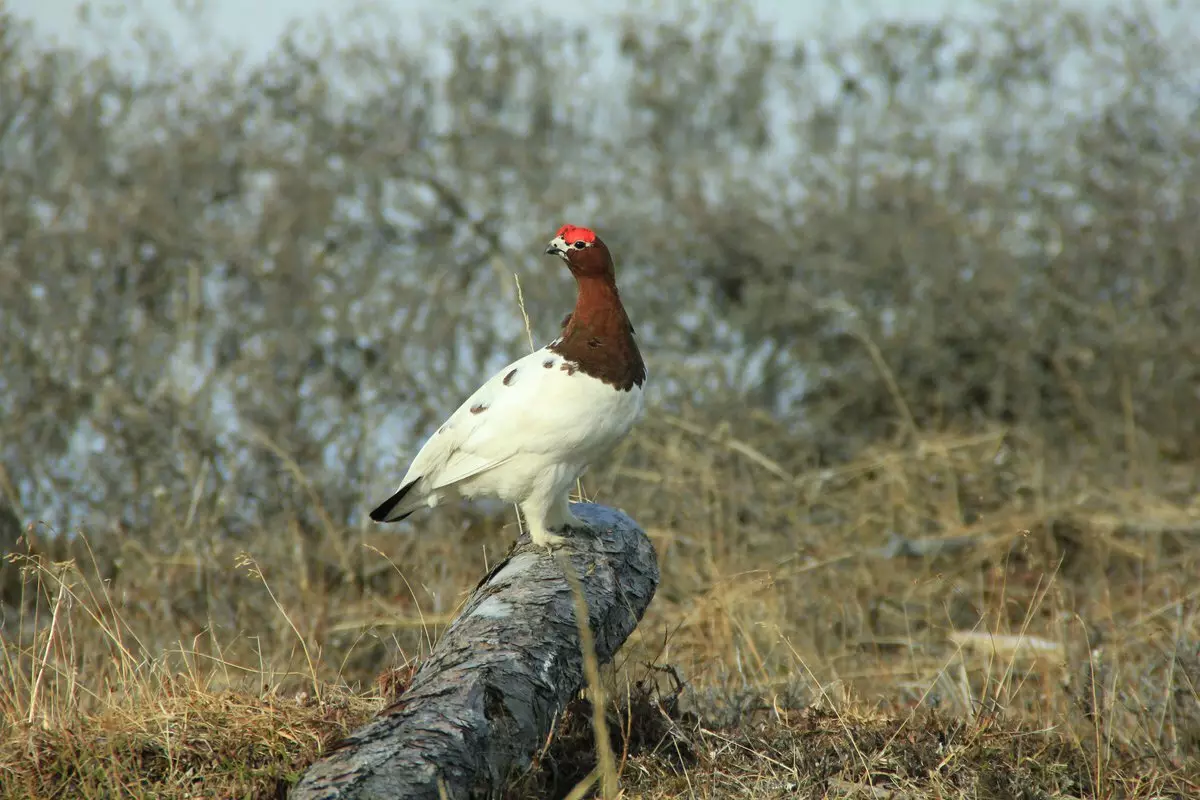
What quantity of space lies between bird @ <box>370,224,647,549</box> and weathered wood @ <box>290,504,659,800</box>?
16cm

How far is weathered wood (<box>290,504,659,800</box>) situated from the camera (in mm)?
2512

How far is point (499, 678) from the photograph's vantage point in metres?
2.88

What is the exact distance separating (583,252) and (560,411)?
1.54 feet

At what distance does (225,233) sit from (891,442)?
4920mm

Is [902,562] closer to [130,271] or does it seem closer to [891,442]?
[891,442]

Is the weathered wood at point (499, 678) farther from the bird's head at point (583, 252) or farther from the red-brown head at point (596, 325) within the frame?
the bird's head at point (583, 252)

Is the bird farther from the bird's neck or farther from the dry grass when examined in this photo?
the dry grass

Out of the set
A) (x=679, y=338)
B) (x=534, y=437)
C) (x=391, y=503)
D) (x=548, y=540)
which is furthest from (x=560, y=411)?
(x=679, y=338)

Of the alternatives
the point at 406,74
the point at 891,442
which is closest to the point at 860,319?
the point at 891,442

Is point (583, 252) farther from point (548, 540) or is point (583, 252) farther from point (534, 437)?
point (548, 540)

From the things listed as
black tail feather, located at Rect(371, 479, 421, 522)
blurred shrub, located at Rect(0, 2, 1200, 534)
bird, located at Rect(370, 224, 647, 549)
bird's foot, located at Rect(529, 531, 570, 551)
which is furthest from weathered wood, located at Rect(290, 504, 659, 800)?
blurred shrub, located at Rect(0, 2, 1200, 534)

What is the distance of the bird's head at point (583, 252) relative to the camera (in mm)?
3496

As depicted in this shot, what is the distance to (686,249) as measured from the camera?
9258 mm

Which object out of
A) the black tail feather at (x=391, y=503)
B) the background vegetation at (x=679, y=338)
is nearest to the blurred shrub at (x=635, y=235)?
the background vegetation at (x=679, y=338)
